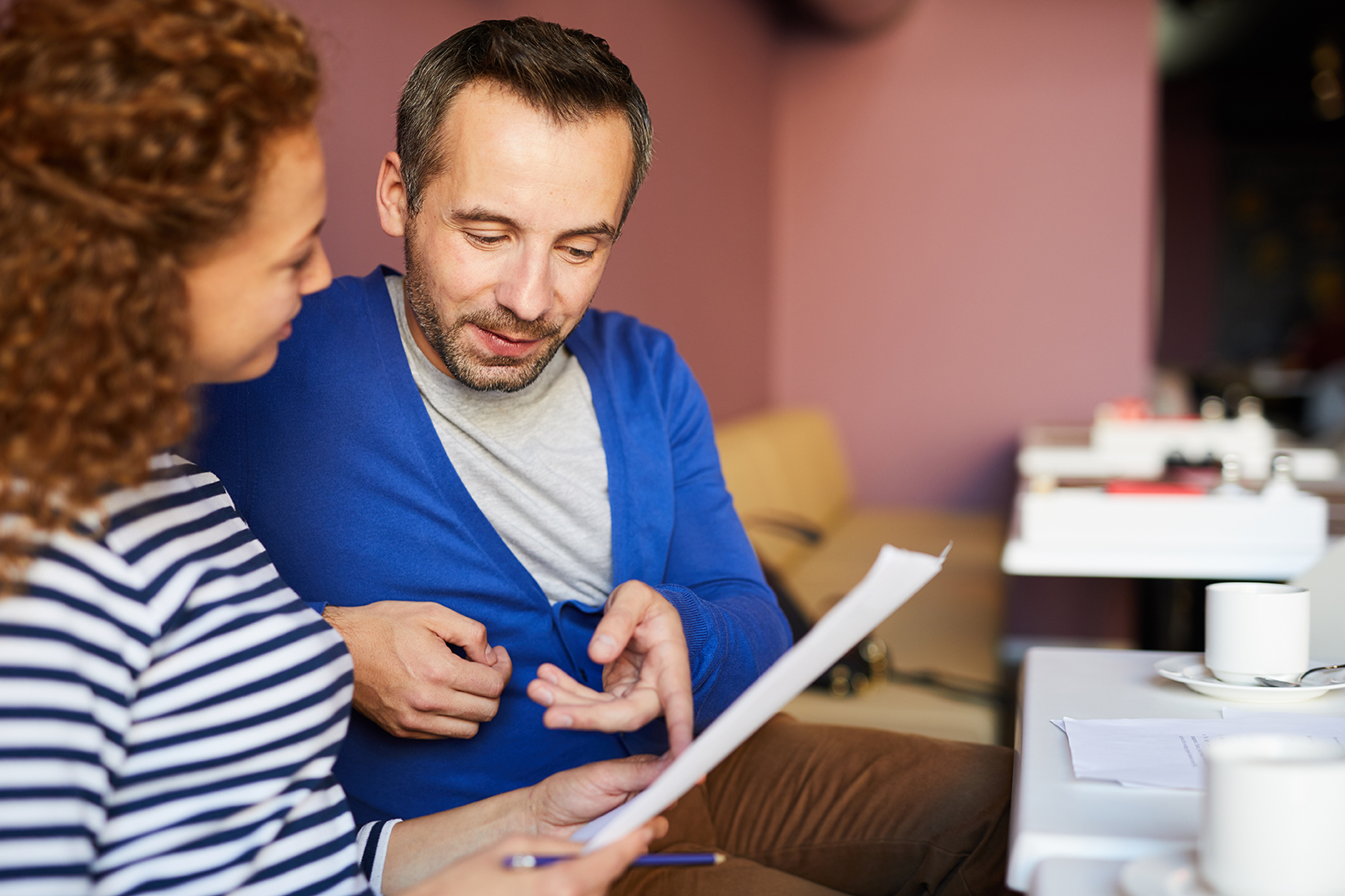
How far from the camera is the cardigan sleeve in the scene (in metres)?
1.09

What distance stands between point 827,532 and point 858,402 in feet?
2.92

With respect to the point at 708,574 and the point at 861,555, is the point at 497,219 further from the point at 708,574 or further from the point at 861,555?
the point at 861,555

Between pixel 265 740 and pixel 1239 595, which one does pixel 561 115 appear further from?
pixel 1239 595

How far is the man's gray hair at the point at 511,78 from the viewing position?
1.11 metres

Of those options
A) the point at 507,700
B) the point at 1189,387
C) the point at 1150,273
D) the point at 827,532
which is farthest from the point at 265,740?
the point at 1189,387

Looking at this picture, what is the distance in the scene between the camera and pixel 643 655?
39.6 inches

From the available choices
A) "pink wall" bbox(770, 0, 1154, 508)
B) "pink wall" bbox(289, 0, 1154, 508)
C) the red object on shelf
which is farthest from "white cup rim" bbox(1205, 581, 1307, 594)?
"pink wall" bbox(770, 0, 1154, 508)

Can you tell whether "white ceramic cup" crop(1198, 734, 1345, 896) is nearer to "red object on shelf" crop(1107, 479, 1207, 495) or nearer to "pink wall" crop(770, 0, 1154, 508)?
"red object on shelf" crop(1107, 479, 1207, 495)

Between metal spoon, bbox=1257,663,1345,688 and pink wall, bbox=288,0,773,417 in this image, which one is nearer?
metal spoon, bbox=1257,663,1345,688

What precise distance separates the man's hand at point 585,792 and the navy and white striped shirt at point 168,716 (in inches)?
8.2

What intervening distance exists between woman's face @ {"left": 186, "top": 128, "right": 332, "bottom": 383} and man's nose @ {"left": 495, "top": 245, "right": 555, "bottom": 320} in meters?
0.34

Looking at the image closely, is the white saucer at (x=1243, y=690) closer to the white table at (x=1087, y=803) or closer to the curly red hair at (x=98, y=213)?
the white table at (x=1087, y=803)

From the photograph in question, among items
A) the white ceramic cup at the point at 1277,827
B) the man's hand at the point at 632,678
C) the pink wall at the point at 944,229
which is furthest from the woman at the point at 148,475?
the pink wall at the point at 944,229

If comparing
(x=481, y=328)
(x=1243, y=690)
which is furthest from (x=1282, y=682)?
(x=481, y=328)
